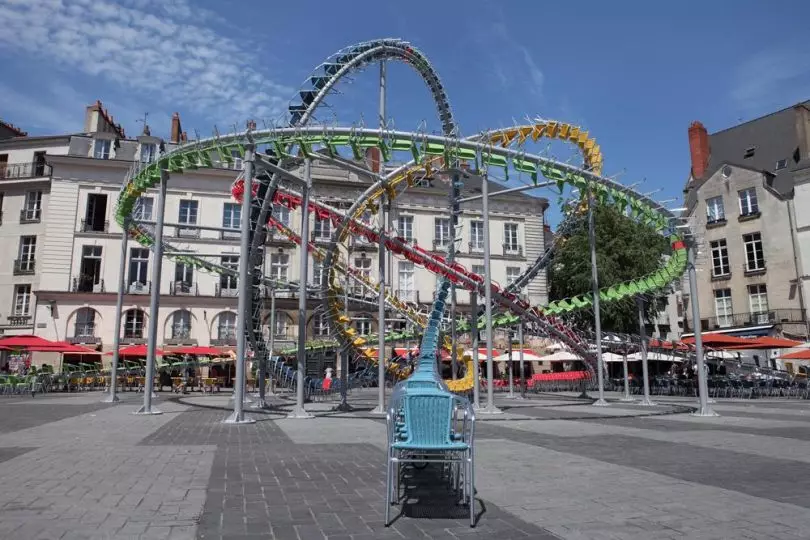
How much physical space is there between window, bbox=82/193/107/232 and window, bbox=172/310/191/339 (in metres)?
8.60

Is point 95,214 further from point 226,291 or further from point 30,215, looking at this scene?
point 226,291

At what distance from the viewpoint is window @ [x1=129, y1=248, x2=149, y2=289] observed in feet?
144

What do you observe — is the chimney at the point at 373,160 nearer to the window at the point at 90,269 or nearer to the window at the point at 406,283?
the window at the point at 406,283

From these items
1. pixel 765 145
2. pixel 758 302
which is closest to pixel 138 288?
pixel 758 302

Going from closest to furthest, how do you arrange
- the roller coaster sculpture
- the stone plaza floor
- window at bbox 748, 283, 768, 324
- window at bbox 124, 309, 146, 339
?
the stone plaza floor → the roller coaster sculpture → window at bbox 748, 283, 768, 324 → window at bbox 124, 309, 146, 339

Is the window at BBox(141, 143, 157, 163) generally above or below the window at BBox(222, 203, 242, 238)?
above

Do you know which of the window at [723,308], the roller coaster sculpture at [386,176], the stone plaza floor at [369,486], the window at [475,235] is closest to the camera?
the stone plaza floor at [369,486]

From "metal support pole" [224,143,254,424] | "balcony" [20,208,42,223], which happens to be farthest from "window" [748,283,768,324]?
"balcony" [20,208,42,223]

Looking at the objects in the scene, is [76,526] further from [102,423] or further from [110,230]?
[110,230]

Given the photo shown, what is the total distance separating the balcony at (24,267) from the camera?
4359cm

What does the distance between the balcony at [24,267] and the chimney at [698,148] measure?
2133 inches

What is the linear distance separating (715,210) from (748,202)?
2700 mm

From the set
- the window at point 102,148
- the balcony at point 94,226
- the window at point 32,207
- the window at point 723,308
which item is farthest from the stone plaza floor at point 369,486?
the window at point 32,207

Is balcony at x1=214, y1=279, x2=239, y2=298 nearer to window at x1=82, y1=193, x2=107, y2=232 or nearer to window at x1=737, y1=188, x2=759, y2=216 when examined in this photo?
window at x1=82, y1=193, x2=107, y2=232
